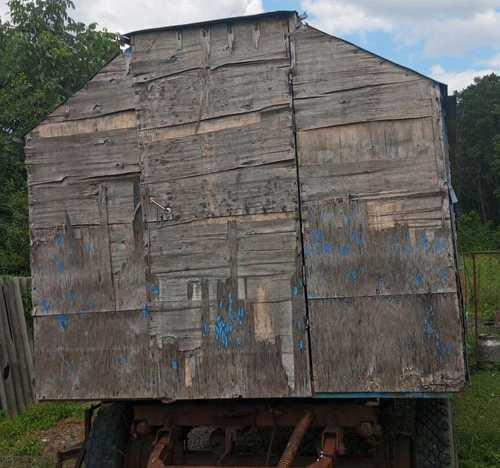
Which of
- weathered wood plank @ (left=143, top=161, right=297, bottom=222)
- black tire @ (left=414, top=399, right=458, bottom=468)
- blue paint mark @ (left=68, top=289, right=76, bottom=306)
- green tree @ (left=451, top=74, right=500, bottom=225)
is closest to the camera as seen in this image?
weathered wood plank @ (left=143, top=161, right=297, bottom=222)

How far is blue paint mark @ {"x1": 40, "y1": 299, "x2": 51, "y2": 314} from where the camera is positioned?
4418 mm

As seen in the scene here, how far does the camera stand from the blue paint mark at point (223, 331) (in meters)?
4.09

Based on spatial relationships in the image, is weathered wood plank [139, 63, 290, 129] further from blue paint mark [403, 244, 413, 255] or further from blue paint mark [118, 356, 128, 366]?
blue paint mark [118, 356, 128, 366]

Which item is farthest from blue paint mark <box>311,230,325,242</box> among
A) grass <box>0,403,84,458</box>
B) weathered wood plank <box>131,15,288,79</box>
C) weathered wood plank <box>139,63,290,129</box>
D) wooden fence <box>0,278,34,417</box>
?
wooden fence <box>0,278,34,417</box>

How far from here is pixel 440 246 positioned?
3754 mm

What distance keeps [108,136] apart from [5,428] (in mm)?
4556

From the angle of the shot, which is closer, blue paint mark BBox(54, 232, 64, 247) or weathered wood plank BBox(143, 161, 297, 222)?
weathered wood plank BBox(143, 161, 297, 222)

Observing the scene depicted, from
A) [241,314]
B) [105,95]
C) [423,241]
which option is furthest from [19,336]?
[423,241]

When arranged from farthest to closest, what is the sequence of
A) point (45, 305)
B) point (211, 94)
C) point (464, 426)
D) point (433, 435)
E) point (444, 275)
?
1. point (464, 426)
2. point (45, 305)
3. point (433, 435)
4. point (211, 94)
5. point (444, 275)

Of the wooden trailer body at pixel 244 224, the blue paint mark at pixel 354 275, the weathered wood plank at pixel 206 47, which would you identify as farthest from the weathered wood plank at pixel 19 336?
the blue paint mark at pixel 354 275

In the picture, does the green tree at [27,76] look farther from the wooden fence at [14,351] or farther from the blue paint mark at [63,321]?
the blue paint mark at [63,321]

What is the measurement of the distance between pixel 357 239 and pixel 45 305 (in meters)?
2.18

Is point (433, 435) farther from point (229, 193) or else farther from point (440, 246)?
point (229, 193)

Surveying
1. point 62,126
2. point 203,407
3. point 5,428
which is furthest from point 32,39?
point 203,407
